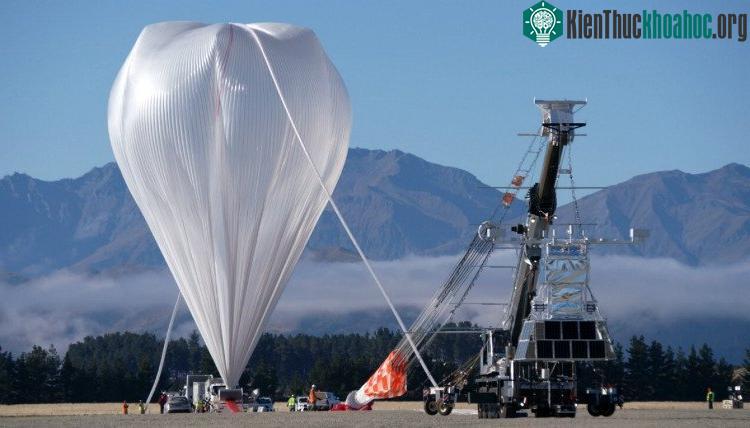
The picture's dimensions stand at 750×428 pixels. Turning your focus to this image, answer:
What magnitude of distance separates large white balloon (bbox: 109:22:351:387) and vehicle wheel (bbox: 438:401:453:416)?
8669 millimetres

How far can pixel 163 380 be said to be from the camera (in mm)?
160375

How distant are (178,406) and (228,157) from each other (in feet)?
70.4

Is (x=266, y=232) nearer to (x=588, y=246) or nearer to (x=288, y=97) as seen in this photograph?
(x=288, y=97)

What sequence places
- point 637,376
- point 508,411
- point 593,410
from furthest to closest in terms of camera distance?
point 637,376
point 593,410
point 508,411

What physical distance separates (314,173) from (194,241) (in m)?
5.62

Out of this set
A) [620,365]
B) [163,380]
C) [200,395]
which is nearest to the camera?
[200,395]

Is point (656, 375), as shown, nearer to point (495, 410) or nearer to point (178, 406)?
point (178, 406)

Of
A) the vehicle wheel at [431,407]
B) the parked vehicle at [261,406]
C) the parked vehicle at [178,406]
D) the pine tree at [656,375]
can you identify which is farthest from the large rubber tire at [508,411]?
the pine tree at [656,375]

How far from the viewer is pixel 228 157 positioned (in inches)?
2327

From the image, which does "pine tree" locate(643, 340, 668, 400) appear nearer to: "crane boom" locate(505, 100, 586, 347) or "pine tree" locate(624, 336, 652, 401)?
"pine tree" locate(624, 336, 652, 401)

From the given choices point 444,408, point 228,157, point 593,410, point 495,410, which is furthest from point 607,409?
point 228,157

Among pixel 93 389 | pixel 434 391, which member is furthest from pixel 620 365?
pixel 434 391

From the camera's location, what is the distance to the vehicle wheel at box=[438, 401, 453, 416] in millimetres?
57625

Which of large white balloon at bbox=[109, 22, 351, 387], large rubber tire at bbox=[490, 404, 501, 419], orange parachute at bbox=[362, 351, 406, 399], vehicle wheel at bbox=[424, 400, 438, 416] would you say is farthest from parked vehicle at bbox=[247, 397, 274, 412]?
large rubber tire at bbox=[490, 404, 501, 419]
